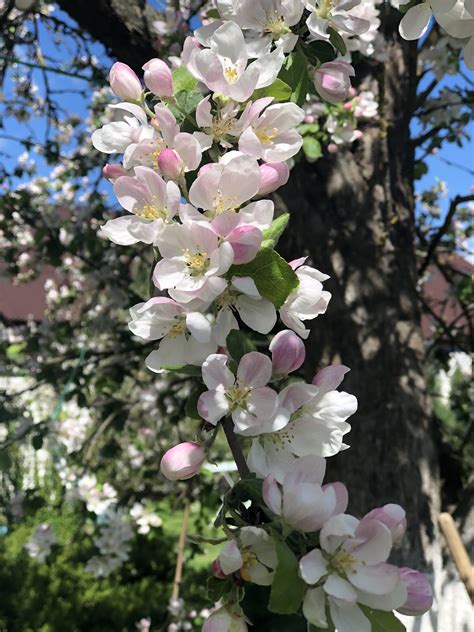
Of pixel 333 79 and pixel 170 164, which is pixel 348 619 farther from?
pixel 333 79

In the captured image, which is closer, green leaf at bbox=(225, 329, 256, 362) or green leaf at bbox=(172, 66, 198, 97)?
green leaf at bbox=(225, 329, 256, 362)

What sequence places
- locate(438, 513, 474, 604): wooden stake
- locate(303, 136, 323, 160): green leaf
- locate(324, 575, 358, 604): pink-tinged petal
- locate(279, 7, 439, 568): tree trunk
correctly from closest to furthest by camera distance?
locate(324, 575, 358, 604): pink-tinged petal → locate(438, 513, 474, 604): wooden stake → locate(303, 136, 323, 160): green leaf → locate(279, 7, 439, 568): tree trunk

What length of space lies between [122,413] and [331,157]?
5.02 ft

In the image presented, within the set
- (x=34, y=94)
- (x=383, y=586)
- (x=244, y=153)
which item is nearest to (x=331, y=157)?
(x=244, y=153)

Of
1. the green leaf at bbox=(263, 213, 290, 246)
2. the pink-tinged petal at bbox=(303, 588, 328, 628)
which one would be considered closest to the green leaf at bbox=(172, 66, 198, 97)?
the green leaf at bbox=(263, 213, 290, 246)

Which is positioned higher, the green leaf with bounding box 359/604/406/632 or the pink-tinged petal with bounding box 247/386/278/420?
the pink-tinged petal with bounding box 247/386/278/420

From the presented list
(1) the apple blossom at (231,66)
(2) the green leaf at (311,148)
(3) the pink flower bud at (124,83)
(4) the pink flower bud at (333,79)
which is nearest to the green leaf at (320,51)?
(4) the pink flower bud at (333,79)

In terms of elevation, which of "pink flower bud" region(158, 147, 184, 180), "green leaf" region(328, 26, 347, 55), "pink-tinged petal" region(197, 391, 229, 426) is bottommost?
"pink-tinged petal" region(197, 391, 229, 426)

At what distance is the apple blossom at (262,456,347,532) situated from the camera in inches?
20.5

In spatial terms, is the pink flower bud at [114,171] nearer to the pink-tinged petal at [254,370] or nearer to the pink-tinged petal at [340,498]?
the pink-tinged petal at [254,370]

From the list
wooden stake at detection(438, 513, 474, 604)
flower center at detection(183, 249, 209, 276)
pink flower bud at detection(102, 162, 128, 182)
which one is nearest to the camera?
flower center at detection(183, 249, 209, 276)

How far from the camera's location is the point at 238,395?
0.61 m

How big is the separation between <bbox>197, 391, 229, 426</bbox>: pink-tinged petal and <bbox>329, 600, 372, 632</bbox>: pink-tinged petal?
19 centimetres

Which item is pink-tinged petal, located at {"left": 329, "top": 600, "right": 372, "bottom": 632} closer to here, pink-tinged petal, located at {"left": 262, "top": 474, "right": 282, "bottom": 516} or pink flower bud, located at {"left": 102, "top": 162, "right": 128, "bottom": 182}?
pink-tinged petal, located at {"left": 262, "top": 474, "right": 282, "bottom": 516}
